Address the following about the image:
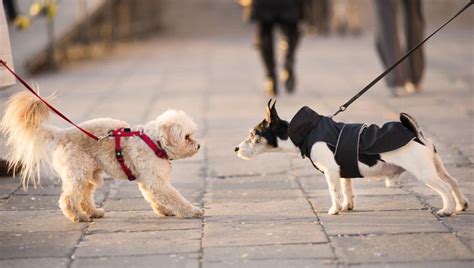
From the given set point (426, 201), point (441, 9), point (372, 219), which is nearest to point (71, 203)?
point (372, 219)

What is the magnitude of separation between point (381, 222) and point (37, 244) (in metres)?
1.96

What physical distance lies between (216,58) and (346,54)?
2392 mm

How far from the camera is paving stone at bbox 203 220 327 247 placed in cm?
533

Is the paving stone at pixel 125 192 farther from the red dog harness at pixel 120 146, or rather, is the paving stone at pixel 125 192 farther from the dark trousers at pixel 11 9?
the dark trousers at pixel 11 9

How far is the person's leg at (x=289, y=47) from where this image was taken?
12073 millimetres

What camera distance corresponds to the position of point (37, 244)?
5.47 metres

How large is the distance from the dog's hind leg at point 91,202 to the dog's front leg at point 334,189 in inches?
56.6

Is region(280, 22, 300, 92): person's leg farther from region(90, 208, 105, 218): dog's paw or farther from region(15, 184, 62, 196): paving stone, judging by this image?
region(90, 208, 105, 218): dog's paw

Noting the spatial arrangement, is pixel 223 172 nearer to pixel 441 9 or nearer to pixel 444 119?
pixel 444 119

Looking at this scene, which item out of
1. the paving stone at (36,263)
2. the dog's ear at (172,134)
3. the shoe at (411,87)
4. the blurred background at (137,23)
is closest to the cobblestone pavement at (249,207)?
the paving stone at (36,263)

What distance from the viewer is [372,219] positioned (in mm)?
5781

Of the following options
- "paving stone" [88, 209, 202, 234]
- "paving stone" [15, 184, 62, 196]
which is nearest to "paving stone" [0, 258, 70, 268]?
"paving stone" [88, 209, 202, 234]

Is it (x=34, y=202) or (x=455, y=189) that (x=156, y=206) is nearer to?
(x=34, y=202)

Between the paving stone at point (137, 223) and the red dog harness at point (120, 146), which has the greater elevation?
the red dog harness at point (120, 146)
